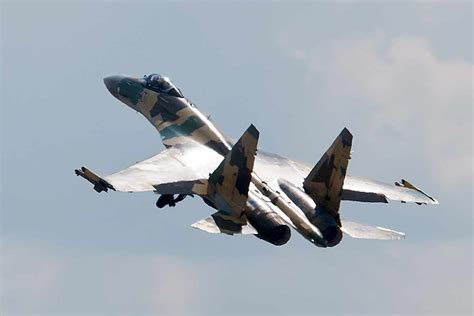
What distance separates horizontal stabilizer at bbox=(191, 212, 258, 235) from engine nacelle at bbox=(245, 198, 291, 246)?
48 cm

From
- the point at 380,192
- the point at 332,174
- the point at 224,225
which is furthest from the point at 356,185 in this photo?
the point at 224,225

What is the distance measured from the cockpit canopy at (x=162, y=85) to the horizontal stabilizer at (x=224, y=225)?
1125cm

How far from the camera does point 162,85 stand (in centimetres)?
5697

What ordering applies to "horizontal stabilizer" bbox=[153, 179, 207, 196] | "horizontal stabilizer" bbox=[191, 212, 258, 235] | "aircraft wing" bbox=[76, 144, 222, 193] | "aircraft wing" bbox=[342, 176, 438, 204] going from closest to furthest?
"horizontal stabilizer" bbox=[191, 212, 258, 235], "aircraft wing" bbox=[76, 144, 222, 193], "horizontal stabilizer" bbox=[153, 179, 207, 196], "aircraft wing" bbox=[342, 176, 438, 204]

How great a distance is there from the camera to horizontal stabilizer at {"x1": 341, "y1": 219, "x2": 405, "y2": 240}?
47.3m

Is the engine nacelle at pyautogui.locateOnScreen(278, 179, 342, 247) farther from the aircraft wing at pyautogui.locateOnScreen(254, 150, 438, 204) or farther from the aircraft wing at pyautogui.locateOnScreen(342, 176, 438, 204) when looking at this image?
the aircraft wing at pyautogui.locateOnScreen(342, 176, 438, 204)

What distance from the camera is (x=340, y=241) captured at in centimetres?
4756

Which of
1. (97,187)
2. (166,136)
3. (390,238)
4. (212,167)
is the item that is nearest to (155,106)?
(166,136)

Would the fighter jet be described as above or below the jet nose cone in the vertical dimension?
below

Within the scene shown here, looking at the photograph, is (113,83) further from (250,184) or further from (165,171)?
(250,184)

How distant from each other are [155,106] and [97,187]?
1019 centimetres

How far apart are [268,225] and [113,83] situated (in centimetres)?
1504

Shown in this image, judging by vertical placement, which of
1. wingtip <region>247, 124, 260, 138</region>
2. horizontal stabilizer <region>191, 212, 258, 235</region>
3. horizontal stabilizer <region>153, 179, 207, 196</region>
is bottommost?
horizontal stabilizer <region>191, 212, 258, 235</region>

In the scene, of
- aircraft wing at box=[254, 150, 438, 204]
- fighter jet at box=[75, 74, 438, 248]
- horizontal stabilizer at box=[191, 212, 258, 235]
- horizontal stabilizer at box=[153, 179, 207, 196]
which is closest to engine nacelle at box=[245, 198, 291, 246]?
fighter jet at box=[75, 74, 438, 248]
